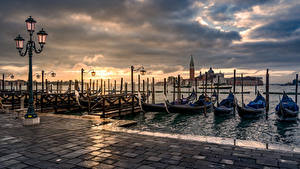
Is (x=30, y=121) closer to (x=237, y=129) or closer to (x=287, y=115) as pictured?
(x=237, y=129)

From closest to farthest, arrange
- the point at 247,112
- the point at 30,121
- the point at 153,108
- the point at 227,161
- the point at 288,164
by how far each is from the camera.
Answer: the point at 288,164 → the point at 227,161 → the point at 30,121 → the point at 247,112 → the point at 153,108

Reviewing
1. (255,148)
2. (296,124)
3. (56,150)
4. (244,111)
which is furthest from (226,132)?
(56,150)

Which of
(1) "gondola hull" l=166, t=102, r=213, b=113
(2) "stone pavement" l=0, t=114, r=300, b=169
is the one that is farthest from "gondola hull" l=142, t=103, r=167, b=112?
(2) "stone pavement" l=0, t=114, r=300, b=169

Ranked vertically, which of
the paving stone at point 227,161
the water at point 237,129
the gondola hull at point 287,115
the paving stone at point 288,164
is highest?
the paving stone at point 288,164

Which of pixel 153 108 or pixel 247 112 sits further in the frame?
pixel 153 108

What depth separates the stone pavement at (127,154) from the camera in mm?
3789

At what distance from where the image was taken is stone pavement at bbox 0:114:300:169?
379 centimetres

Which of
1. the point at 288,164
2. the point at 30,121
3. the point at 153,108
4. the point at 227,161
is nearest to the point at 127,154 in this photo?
the point at 227,161

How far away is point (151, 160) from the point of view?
399 centimetres

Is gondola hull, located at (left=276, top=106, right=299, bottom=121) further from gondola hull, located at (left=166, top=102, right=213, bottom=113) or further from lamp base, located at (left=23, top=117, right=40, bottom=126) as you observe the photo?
lamp base, located at (left=23, top=117, right=40, bottom=126)

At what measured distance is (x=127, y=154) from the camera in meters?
4.35

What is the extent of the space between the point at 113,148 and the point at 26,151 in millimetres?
1889

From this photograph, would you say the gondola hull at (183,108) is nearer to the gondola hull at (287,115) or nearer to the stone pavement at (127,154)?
the gondola hull at (287,115)

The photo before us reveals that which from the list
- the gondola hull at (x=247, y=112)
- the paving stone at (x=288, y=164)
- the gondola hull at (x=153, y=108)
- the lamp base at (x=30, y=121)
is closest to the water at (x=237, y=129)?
the gondola hull at (x=247, y=112)
